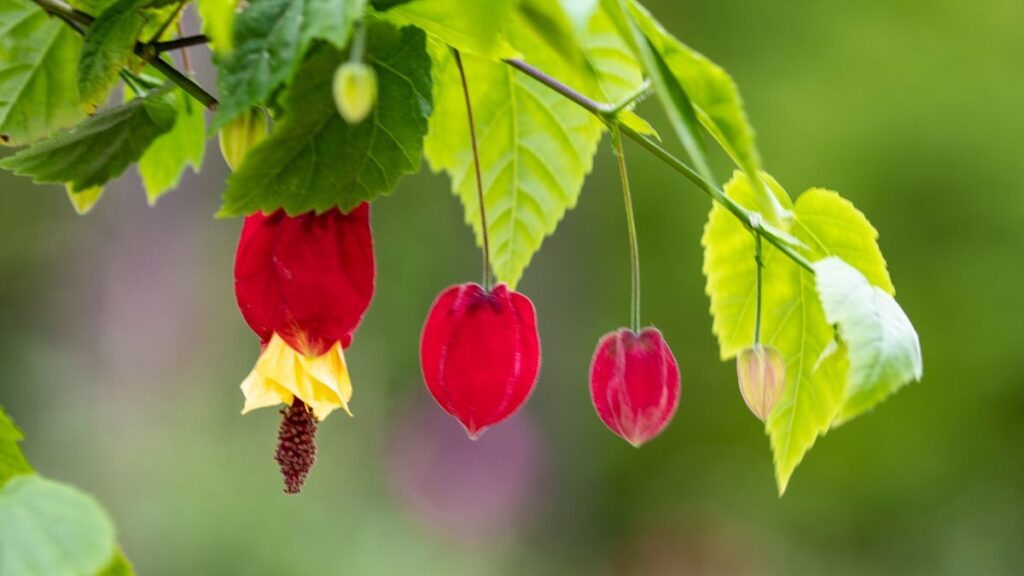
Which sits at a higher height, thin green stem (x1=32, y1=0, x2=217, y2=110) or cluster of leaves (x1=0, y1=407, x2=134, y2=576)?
thin green stem (x1=32, y1=0, x2=217, y2=110)

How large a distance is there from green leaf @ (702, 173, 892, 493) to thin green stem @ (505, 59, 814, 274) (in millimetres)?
40

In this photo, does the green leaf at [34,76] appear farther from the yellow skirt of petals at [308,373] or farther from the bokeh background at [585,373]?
the bokeh background at [585,373]

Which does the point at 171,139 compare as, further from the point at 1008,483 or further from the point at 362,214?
the point at 1008,483

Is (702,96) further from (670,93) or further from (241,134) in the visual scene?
(241,134)

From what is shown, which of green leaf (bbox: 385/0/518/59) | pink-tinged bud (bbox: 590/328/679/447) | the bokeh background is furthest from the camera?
the bokeh background

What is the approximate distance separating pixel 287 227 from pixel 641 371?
6.5 inches

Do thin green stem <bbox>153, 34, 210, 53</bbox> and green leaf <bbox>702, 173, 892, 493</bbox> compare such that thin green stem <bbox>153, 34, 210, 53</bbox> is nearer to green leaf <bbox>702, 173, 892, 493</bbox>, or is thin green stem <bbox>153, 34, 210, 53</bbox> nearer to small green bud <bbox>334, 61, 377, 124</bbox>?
small green bud <bbox>334, 61, 377, 124</bbox>

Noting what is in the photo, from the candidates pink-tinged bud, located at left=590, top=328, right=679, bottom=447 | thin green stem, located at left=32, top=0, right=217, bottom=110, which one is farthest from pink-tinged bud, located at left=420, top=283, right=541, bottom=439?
thin green stem, located at left=32, top=0, right=217, bottom=110

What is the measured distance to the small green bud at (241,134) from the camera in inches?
19.0

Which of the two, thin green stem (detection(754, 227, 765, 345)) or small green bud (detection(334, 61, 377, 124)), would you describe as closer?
small green bud (detection(334, 61, 377, 124))

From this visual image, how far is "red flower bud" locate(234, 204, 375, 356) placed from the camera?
1.60 ft

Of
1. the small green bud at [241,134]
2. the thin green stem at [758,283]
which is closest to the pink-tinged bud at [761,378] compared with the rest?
the thin green stem at [758,283]

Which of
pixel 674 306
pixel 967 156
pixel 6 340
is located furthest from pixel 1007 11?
pixel 6 340

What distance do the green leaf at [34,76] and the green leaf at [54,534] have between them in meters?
0.21
